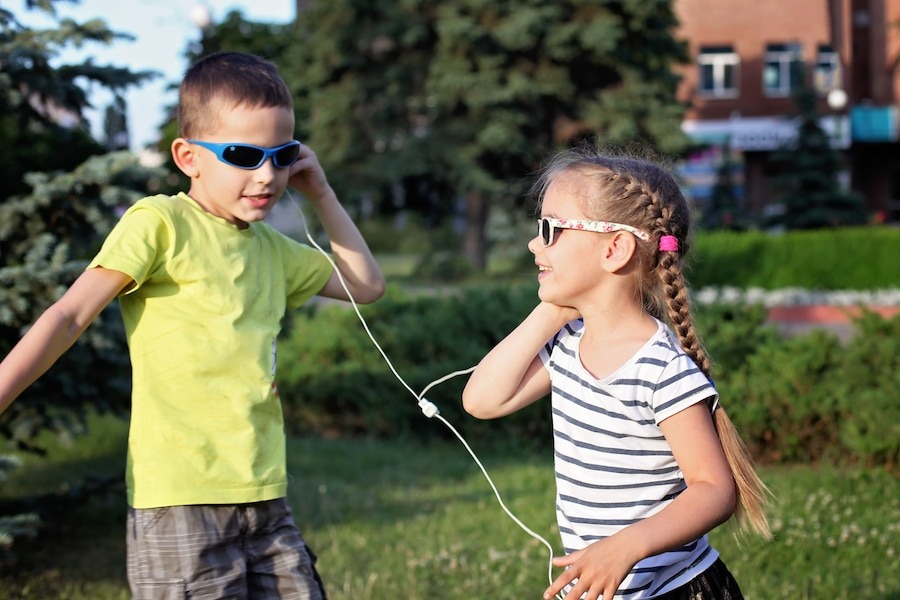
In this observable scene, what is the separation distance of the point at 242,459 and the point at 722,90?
36.2m

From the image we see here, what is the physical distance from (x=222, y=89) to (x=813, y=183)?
2389 centimetres

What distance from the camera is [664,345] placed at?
93.5 inches

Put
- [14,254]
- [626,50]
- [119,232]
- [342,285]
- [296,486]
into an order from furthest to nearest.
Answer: [626,50] → [296,486] → [14,254] → [342,285] → [119,232]

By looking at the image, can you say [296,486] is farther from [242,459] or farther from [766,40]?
[766,40]

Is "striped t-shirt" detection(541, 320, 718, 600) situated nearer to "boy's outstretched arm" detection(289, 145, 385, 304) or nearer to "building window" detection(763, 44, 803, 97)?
"boy's outstretched arm" detection(289, 145, 385, 304)

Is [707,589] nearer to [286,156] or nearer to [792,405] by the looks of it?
[286,156]

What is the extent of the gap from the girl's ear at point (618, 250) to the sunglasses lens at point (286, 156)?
931 millimetres

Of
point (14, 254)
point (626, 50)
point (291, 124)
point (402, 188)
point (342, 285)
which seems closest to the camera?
point (291, 124)

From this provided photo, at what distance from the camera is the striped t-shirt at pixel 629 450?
2.29 m

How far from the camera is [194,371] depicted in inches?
110

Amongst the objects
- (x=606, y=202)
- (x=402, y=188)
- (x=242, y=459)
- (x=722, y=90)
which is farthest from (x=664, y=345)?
(x=722, y=90)

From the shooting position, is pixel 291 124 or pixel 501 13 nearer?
pixel 291 124

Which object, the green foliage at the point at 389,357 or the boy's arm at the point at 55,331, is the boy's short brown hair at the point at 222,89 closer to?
the boy's arm at the point at 55,331

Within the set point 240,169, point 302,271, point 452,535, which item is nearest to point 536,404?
point 452,535
